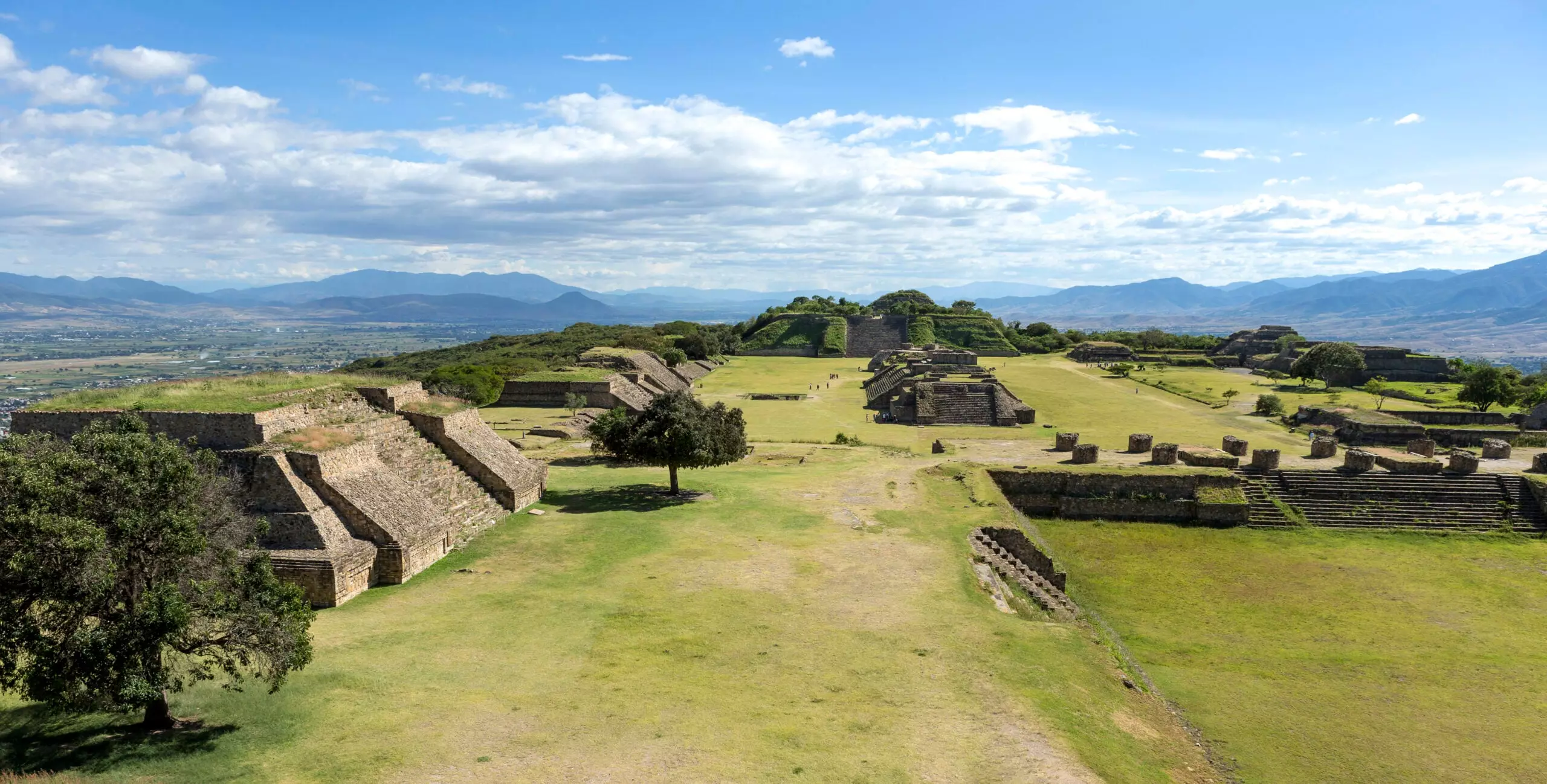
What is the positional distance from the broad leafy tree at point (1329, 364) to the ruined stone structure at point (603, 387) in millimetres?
52210

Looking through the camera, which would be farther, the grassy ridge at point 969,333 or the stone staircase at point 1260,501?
the grassy ridge at point 969,333

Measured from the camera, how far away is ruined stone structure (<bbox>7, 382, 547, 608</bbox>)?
1723cm

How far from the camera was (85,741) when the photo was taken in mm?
10711

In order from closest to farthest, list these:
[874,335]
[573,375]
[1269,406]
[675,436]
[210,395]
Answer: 1. [210,395]
2. [675,436]
3. [1269,406]
4. [573,375]
5. [874,335]

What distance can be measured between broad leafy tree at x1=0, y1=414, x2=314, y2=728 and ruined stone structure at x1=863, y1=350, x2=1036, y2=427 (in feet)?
134

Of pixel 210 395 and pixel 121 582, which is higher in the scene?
pixel 210 395

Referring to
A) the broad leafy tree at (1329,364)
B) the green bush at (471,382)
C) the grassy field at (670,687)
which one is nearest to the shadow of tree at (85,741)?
the grassy field at (670,687)

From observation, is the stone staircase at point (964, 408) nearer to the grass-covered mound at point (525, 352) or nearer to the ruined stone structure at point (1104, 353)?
the grass-covered mound at point (525, 352)

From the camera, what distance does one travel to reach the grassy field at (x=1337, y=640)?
13750mm

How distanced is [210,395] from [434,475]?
5.80 metres

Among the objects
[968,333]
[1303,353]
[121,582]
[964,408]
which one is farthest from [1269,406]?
[968,333]

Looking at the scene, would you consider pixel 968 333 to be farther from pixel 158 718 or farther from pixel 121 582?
pixel 121 582

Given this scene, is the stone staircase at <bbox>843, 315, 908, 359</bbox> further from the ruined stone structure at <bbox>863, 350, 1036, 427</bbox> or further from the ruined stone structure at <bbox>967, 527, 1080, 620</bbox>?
the ruined stone structure at <bbox>967, 527, 1080, 620</bbox>

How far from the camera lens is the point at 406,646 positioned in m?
14.6
